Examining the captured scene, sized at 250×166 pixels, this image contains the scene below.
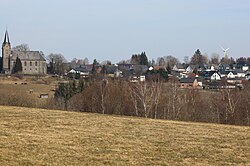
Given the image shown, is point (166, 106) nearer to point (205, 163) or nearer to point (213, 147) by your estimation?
point (213, 147)

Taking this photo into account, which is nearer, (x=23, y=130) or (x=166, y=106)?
(x=23, y=130)

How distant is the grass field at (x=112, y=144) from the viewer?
9547 millimetres

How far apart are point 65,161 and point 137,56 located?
5214 inches

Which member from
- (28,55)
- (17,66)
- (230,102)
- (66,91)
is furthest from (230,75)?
(230,102)

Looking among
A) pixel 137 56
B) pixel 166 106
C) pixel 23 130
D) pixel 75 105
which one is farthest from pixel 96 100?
pixel 137 56

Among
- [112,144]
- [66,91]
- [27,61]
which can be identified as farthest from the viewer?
[27,61]

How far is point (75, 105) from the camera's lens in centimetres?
3809

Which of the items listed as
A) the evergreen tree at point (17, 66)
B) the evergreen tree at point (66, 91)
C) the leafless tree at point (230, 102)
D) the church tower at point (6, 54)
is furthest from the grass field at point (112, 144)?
the church tower at point (6, 54)

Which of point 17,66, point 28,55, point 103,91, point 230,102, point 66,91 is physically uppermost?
point 28,55

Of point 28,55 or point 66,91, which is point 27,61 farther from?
point 66,91

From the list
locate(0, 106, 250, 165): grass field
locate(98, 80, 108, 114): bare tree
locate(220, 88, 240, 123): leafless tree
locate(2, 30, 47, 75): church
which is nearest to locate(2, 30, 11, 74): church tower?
locate(2, 30, 47, 75): church

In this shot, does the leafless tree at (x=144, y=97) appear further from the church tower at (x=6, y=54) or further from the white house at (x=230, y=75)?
the white house at (x=230, y=75)

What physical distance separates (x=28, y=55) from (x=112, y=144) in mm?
97550

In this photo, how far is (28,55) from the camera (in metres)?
106
